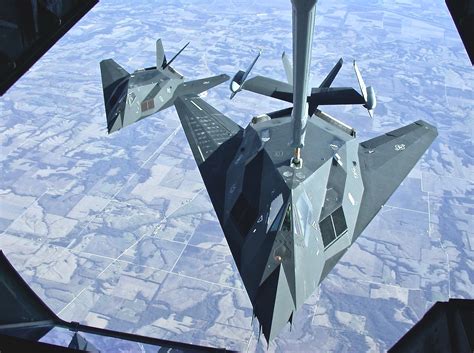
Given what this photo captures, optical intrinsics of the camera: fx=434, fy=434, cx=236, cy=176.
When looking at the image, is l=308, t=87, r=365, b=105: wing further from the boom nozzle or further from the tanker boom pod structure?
the boom nozzle

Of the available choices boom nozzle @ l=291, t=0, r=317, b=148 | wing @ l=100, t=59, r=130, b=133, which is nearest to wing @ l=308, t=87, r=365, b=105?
boom nozzle @ l=291, t=0, r=317, b=148

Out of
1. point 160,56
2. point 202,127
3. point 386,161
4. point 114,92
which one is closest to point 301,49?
point 386,161

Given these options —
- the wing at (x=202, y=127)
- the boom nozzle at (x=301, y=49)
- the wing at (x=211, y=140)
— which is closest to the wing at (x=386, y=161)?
the boom nozzle at (x=301, y=49)

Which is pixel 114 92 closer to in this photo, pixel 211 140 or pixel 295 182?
pixel 211 140

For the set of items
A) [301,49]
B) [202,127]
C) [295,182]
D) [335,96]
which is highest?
[301,49]

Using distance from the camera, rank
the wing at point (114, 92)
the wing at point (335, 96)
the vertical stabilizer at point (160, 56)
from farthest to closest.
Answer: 1. the vertical stabilizer at point (160, 56)
2. the wing at point (114, 92)
3. the wing at point (335, 96)

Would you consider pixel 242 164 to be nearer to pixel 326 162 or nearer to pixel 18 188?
pixel 326 162

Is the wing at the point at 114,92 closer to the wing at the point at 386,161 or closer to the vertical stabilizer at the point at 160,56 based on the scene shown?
the vertical stabilizer at the point at 160,56
